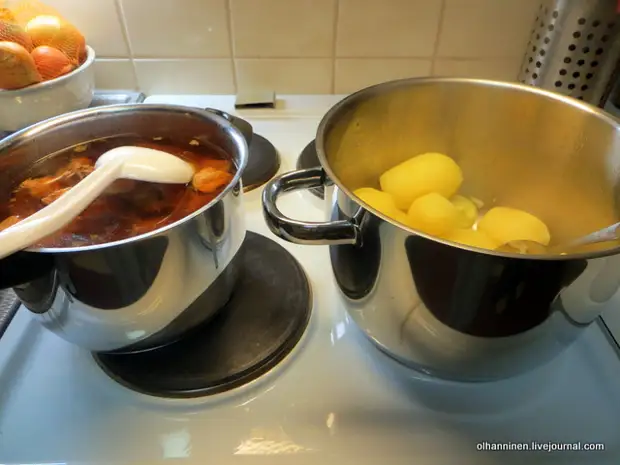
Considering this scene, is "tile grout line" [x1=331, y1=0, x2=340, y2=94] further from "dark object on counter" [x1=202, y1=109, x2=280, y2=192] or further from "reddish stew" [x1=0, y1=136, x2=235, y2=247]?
"reddish stew" [x1=0, y1=136, x2=235, y2=247]

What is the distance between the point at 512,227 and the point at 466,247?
207 mm

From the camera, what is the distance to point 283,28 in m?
0.66

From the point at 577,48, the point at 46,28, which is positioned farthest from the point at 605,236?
the point at 46,28

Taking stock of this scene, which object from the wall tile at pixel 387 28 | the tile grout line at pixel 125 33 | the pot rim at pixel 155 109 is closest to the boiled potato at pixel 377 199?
the pot rim at pixel 155 109

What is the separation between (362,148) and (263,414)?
26 cm

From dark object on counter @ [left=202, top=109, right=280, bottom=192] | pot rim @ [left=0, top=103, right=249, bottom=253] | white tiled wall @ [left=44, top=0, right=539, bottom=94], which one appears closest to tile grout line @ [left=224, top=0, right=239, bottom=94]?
white tiled wall @ [left=44, top=0, right=539, bottom=94]

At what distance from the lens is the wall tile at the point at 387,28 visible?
2.09ft

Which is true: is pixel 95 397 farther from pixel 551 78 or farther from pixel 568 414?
pixel 551 78

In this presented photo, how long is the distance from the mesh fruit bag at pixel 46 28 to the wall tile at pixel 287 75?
205 mm

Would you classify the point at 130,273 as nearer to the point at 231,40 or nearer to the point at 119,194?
the point at 119,194

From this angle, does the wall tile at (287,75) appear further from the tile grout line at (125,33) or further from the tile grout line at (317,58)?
the tile grout line at (125,33)

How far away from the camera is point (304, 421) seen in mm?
351

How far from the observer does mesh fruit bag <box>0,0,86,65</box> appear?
570mm

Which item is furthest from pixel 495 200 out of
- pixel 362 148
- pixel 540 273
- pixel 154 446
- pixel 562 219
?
pixel 154 446
